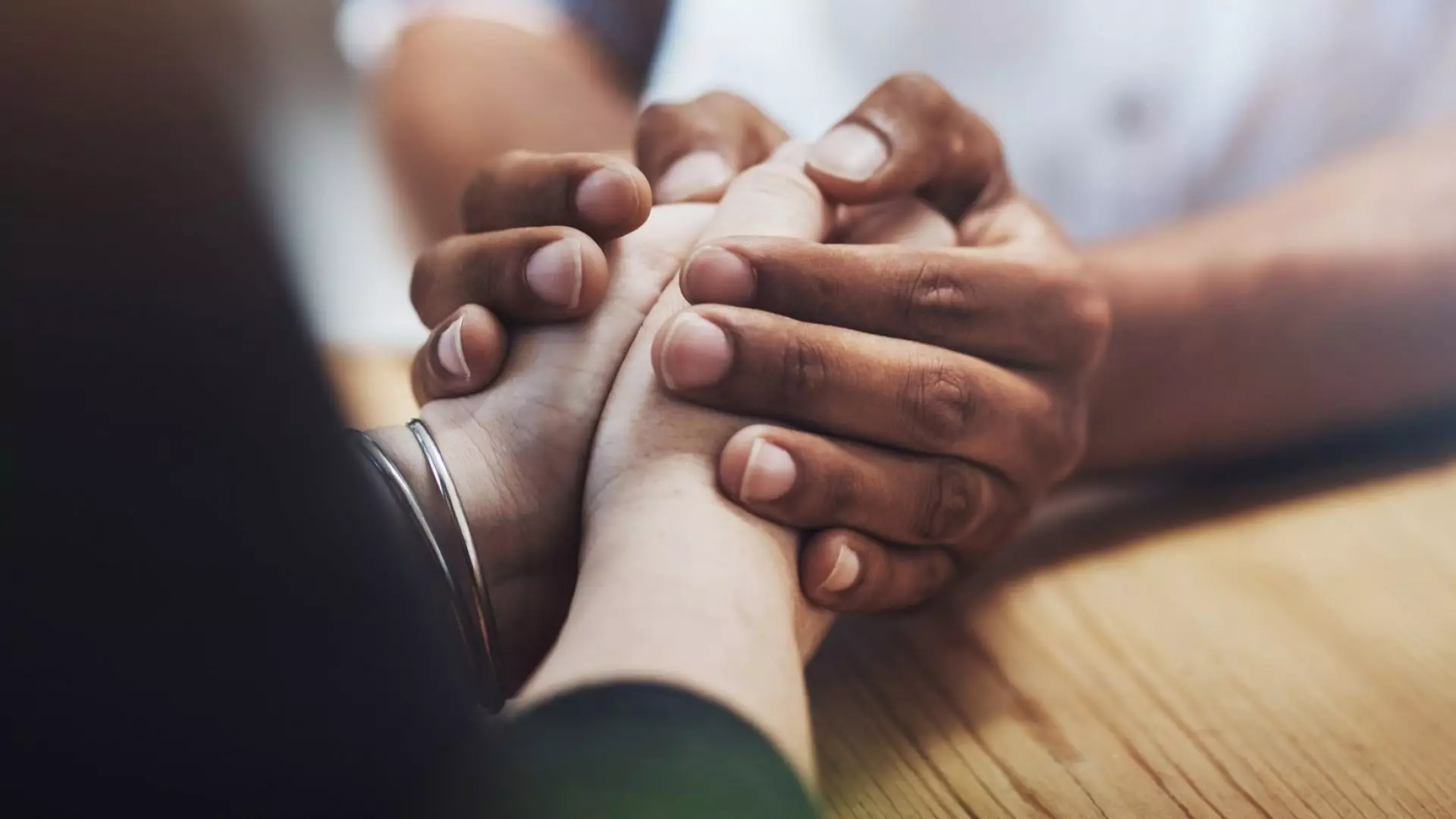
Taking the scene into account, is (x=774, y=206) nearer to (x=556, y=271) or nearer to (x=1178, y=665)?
(x=556, y=271)

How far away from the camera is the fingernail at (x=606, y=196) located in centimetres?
34

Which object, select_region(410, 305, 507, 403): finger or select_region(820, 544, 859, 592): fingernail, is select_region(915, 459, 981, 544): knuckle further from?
select_region(410, 305, 507, 403): finger

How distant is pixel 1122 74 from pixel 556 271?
427 mm

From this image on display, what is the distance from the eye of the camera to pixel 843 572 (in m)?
0.33

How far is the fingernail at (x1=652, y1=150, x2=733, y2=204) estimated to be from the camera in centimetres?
40

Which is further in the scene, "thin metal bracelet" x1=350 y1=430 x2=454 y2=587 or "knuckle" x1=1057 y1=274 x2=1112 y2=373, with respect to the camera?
"knuckle" x1=1057 y1=274 x2=1112 y2=373

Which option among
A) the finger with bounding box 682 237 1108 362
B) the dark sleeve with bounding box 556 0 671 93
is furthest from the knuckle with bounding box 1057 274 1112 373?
the dark sleeve with bounding box 556 0 671 93

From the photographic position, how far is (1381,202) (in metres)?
0.54

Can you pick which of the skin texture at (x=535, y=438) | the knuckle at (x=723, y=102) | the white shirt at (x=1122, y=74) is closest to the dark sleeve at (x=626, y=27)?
the white shirt at (x=1122, y=74)

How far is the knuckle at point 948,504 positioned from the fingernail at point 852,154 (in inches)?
4.0

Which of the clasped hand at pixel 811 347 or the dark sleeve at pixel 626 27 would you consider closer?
the clasped hand at pixel 811 347

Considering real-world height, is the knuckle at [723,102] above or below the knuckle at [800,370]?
above

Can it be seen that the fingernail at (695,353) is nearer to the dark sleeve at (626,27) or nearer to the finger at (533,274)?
the finger at (533,274)

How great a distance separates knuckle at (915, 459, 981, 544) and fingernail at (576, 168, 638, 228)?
128 mm
